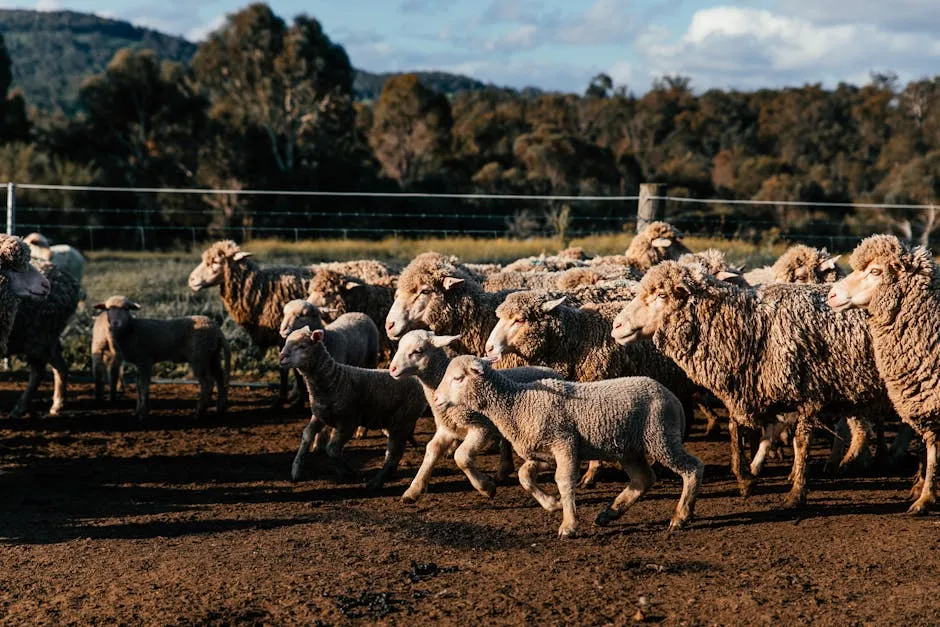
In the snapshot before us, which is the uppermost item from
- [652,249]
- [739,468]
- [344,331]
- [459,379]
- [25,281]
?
[652,249]

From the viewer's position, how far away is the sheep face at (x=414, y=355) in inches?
290

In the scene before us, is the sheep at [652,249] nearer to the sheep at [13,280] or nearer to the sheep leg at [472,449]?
the sheep leg at [472,449]

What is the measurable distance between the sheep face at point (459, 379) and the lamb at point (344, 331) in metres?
2.53

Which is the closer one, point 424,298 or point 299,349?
point 299,349

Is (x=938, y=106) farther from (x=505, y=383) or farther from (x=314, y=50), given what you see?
(x=505, y=383)

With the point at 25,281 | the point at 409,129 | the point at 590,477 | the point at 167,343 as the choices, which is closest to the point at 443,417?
the point at 590,477

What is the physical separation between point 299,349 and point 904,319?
4.28 meters

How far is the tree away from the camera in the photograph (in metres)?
47.0

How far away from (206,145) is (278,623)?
38.3 m

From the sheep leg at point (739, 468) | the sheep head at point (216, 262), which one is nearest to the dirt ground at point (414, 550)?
the sheep leg at point (739, 468)

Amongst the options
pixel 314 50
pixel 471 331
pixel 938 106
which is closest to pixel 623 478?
pixel 471 331

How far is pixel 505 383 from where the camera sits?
22.9ft

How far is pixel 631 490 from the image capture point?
7.00 meters

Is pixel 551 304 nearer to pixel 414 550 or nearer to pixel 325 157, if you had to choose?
pixel 414 550
